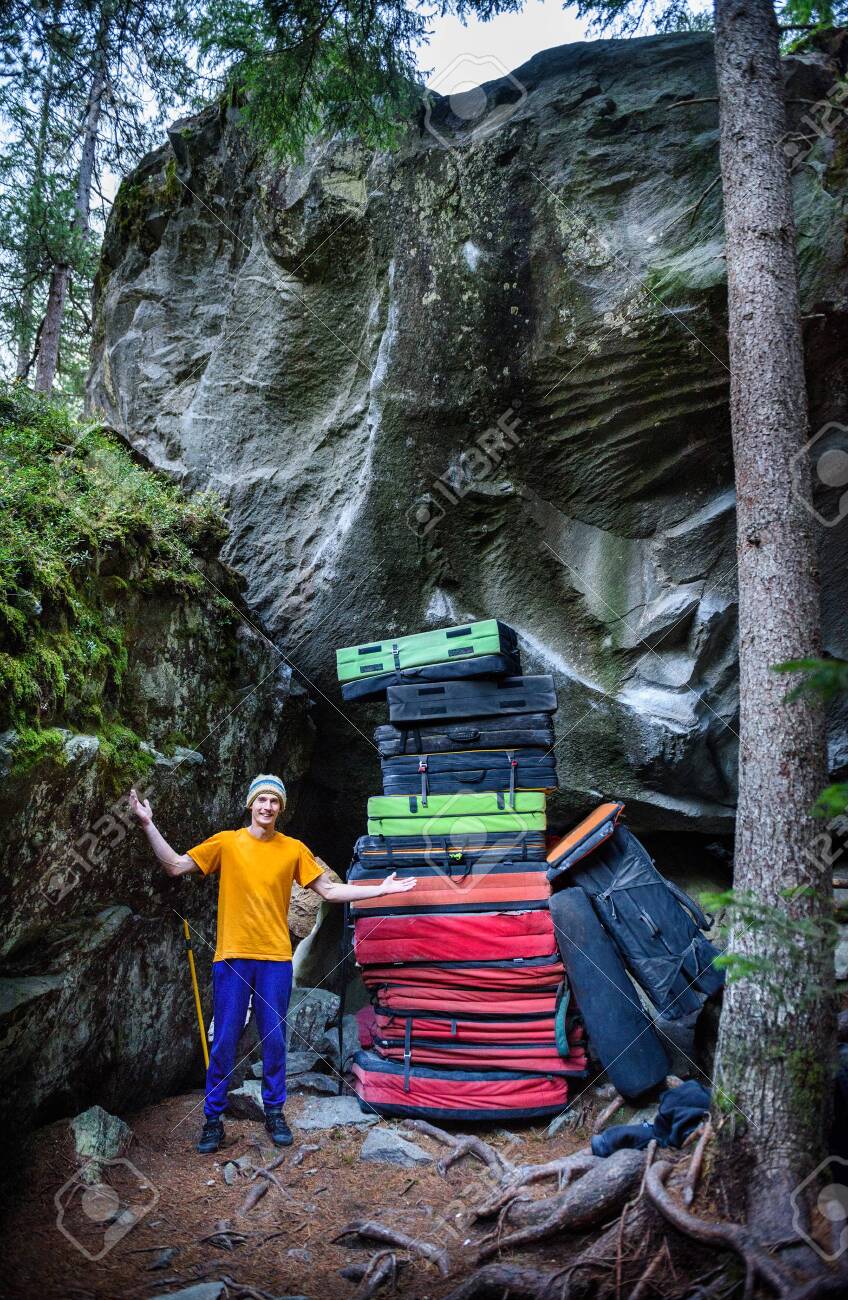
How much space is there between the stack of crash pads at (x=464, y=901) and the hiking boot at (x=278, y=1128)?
832 millimetres

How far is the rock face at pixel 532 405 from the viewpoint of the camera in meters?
7.55

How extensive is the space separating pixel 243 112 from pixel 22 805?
6.49 meters

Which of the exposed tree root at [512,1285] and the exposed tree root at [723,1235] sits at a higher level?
the exposed tree root at [723,1235]

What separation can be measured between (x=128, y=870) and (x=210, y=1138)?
1.88 metres

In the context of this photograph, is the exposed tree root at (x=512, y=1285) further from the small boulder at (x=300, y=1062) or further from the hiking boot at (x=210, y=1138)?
the small boulder at (x=300, y=1062)

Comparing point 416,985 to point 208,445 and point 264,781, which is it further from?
point 208,445

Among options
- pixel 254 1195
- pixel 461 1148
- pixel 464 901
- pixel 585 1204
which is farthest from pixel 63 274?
pixel 585 1204

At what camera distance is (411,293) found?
8352mm

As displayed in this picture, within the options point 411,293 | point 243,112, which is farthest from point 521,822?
point 243,112

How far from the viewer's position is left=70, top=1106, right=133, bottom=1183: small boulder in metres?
4.96

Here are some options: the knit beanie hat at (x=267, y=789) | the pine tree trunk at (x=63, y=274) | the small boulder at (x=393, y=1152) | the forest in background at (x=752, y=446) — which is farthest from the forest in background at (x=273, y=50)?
the small boulder at (x=393, y=1152)

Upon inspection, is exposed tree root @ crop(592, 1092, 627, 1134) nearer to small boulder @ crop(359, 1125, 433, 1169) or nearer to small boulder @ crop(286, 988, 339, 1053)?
small boulder @ crop(359, 1125, 433, 1169)

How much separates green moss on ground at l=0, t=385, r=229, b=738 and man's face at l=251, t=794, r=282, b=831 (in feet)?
3.68

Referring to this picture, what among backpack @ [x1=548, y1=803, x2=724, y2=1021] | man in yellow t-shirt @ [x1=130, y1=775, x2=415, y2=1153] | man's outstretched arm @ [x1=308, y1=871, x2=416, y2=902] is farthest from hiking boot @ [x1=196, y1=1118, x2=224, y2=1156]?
backpack @ [x1=548, y1=803, x2=724, y2=1021]
